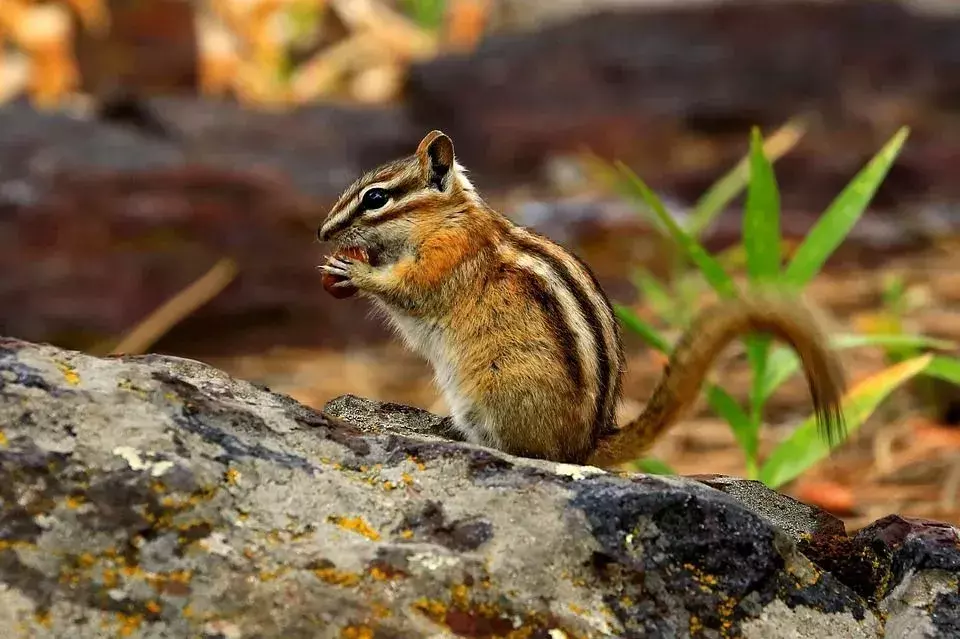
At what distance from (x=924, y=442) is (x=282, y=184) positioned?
4455 mm

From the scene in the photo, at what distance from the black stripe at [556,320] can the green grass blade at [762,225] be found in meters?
1.21

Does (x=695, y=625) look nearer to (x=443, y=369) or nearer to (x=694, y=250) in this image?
(x=443, y=369)

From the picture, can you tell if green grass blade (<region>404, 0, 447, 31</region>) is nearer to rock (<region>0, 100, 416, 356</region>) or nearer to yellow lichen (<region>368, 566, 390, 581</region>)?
rock (<region>0, 100, 416, 356</region>)

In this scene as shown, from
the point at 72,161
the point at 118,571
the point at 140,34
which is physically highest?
the point at 140,34

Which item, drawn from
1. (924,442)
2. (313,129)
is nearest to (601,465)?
(924,442)

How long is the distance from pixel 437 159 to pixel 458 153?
22.7 feet

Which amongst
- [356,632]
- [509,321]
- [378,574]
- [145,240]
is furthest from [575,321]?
[145,240]

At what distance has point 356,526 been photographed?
202 centimetres

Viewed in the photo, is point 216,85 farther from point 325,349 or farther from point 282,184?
point 325,349

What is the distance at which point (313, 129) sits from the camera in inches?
354

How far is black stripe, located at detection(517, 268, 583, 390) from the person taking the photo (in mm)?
2621

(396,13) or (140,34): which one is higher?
(396,13)

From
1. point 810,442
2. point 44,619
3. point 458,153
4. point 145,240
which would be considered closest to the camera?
point 44,619

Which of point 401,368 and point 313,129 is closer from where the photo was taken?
point 401,368
